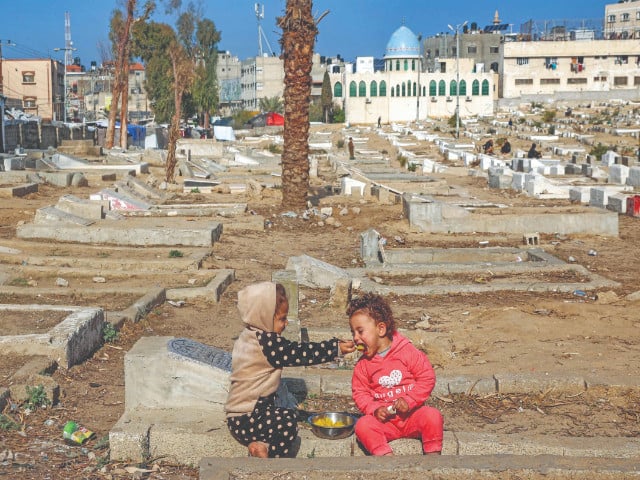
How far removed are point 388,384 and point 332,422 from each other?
17.5 inches

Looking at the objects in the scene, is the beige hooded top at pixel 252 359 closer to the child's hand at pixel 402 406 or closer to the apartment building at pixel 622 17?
the child's hand at pixel 402 406

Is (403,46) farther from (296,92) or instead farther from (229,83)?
(296,92)

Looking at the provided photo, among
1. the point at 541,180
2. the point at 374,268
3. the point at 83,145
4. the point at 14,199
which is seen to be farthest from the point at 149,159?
the point at 374,268

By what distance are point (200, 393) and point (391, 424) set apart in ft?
3.86

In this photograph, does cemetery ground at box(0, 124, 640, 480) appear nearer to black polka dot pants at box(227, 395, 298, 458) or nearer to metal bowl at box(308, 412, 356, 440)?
metal bowl at box(308, 412, 356, 440)

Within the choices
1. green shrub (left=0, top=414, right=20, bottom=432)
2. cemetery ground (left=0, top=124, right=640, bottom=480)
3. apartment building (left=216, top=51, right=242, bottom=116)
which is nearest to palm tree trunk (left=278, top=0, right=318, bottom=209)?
cemetery ground (left=0, top=124, right=640, bottom=480)

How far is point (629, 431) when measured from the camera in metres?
5.37

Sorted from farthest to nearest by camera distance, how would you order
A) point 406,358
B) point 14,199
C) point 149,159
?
point 149,159 → point 14,199 → point 406,358

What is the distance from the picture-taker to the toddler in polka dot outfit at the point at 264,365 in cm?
462

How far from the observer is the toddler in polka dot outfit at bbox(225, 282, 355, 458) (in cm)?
462

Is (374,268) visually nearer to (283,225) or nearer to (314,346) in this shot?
(283,225)

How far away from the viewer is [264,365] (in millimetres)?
4766

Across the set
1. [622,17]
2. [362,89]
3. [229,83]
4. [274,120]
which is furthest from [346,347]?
[622,17]

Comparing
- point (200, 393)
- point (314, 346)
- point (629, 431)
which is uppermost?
point (314, 346)
